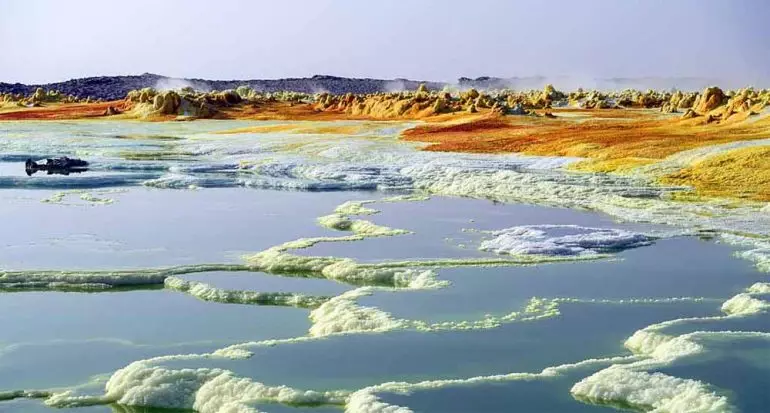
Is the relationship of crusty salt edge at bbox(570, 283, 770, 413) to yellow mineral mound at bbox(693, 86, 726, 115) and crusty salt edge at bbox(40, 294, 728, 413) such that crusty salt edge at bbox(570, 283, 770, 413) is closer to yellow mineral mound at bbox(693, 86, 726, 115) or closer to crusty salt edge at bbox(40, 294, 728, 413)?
crusty salt edge at bbox(40, 294, 728, 413)

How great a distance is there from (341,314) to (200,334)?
Answer: 5.51 feet

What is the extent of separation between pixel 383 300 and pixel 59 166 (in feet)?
71.3

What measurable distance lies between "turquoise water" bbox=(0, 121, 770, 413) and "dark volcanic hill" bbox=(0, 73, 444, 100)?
384ft

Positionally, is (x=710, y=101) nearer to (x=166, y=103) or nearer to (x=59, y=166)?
(x=59, y=166)

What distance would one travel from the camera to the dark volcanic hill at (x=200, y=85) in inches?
5566

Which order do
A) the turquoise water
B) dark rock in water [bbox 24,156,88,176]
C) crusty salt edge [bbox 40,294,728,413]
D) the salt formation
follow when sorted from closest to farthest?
crusty salt edge [bbox 40,294,728,413] < the turquoise water < the salt formation < dark rock in water [bbox 24,156,88,176]

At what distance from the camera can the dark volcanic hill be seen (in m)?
141

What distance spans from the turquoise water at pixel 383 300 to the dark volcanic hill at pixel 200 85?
117185 millimetres

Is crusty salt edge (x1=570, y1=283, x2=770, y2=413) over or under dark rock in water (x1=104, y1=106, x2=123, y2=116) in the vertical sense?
under

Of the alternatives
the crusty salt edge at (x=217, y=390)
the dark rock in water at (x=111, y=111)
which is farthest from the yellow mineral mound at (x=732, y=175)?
the dark rock in water at (x=111, y=111)

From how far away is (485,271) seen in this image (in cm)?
1407

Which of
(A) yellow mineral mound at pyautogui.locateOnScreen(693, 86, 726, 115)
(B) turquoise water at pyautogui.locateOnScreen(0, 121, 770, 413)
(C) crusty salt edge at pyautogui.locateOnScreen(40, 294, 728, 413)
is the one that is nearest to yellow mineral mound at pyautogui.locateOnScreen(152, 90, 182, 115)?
(A) yellow mineral mound at pyautogui.locateOnScreen(693, 86, 726, 115)

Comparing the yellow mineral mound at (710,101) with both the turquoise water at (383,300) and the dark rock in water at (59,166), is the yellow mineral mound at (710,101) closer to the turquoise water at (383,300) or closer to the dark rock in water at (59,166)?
the turquoise water at (383,300)

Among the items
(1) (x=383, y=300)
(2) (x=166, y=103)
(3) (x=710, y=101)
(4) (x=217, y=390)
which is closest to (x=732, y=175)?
(1) (x=383, y=300)
